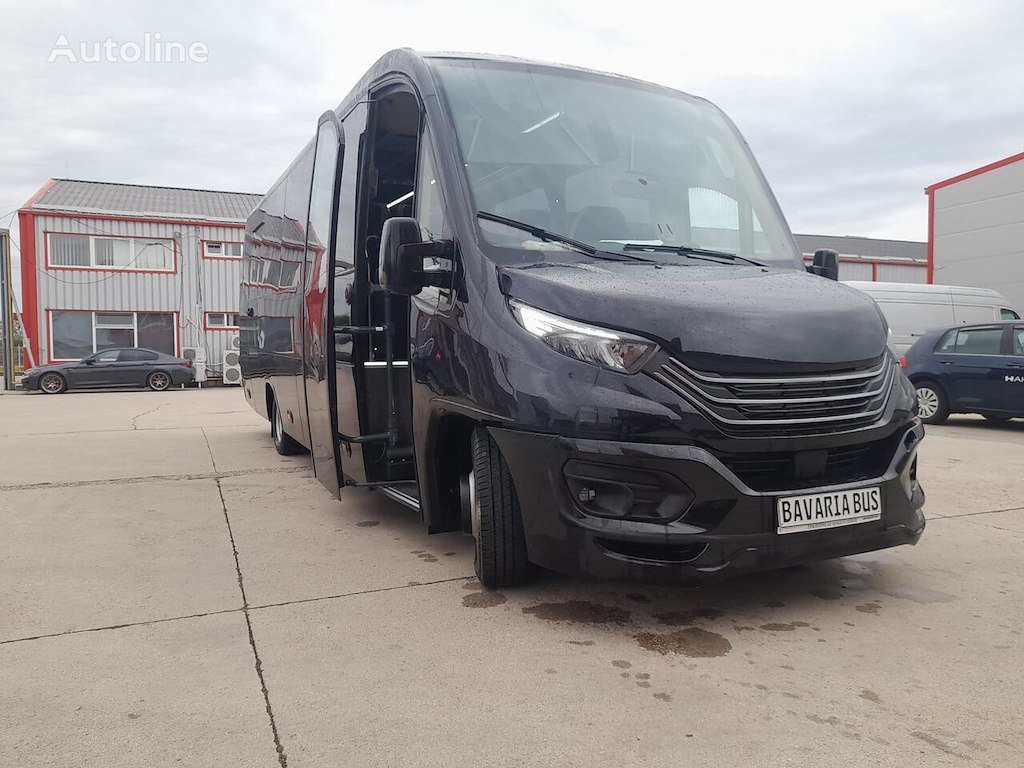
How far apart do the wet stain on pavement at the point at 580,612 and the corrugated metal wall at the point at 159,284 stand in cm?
2626

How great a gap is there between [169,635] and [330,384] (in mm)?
1741

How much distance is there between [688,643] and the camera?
3.16 meters

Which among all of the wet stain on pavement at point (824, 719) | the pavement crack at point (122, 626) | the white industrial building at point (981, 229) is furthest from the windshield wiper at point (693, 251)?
the white industrial building at point (981, 229)

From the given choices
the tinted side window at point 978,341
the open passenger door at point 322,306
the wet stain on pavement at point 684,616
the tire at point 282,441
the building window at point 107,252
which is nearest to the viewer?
the wet stain on pavement at point 684,616

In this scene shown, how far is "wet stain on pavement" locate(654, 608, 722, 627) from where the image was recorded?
11.1 ft

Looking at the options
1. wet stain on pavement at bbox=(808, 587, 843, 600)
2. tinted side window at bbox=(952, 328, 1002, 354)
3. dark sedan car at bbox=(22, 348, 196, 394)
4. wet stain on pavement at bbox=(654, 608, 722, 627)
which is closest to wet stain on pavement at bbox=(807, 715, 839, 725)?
wet stain on pavement at bbox=(654, 608, 722, 627)

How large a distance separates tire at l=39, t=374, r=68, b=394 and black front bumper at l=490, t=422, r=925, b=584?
22689 millimetres

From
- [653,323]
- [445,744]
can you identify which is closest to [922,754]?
[445,744]

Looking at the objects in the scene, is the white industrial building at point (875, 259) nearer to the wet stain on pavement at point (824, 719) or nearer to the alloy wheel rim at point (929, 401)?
the alloy wheel rim at point (929, 401)

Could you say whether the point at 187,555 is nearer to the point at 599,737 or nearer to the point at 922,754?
the point at 599,737

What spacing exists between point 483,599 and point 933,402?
9.57 meters

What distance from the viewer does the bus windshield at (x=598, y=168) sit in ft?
12.4

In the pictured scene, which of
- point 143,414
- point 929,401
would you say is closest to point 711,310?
point 929,401

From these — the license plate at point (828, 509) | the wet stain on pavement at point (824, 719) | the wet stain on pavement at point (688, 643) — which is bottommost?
the wet stain on pavement at point (824, 719)
